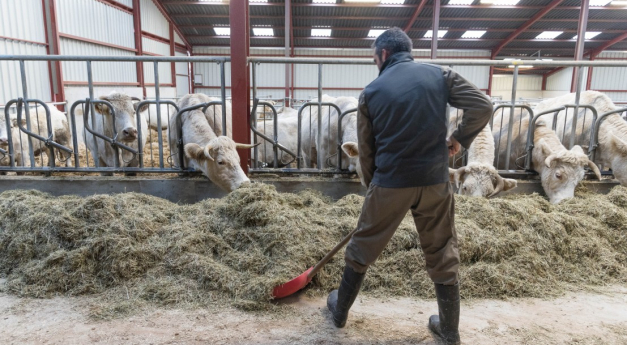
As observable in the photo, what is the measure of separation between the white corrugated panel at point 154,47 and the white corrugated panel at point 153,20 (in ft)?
1.53

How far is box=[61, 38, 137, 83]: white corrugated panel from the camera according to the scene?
1445 cm

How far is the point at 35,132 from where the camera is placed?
24.6ft

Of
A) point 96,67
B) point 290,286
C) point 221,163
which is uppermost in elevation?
point 96,67

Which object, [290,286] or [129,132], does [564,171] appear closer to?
[290,286]

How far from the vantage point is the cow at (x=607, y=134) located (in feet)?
19.6

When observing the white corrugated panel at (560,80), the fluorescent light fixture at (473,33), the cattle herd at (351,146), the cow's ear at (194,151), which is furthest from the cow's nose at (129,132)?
the white corrugated panel at (560,80)

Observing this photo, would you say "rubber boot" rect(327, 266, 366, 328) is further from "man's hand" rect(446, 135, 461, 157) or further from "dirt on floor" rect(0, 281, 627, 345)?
"man's hand" rect(446, 135, 461, 157)

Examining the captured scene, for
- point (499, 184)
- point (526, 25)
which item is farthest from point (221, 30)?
point (499, 184)

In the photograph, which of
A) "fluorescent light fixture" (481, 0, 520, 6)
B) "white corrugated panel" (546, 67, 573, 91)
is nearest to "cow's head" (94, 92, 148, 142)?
"fluorescent light fixture" (481, 0, 520, 6)

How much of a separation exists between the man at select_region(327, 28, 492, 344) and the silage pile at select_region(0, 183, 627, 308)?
3.10 ft

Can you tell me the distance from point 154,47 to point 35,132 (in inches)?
630

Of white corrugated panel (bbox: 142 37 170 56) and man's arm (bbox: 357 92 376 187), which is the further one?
white corrugated panel (bbox: 142 37 170 56)

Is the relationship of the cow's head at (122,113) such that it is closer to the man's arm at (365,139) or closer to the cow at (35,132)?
the cow at (35,132)

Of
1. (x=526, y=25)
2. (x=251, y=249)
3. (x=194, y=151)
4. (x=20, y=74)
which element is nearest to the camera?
(x=251, y=249)
